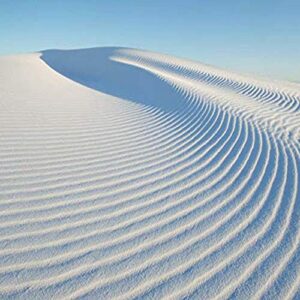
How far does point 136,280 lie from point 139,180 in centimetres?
148

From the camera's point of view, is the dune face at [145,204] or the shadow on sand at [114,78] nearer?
the dune face at [145,204]

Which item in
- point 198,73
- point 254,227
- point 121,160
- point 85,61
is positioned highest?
point 254,227

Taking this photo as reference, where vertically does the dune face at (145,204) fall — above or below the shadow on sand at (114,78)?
above

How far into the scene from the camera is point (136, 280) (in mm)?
2223

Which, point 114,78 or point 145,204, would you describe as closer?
point 145,204

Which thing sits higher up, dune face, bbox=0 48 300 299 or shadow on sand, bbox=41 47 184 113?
dune face, bbox=0 48 300 299

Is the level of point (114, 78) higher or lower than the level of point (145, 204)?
lower

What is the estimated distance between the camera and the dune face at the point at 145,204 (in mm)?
2236

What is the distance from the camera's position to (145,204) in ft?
10.2

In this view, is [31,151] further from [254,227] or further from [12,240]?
[254,227]

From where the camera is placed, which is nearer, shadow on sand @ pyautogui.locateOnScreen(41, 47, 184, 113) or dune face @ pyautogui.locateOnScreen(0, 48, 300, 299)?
dune face @ pyautogui.locateOnScreen(0, 48, 300, 299)

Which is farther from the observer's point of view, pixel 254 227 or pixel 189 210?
pixel 189 210

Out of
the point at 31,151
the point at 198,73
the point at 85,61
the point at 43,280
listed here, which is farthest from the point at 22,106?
the point at 85,61

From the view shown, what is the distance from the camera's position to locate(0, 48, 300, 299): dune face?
2.24 m
